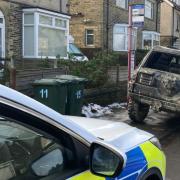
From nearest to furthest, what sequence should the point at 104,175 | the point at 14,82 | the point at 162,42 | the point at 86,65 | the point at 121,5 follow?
the point at 104,175, the point at 14,82, the point at 86,65, the point at 121,5, the point at 162,42

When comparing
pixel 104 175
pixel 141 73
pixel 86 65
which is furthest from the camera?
pixel 86 65

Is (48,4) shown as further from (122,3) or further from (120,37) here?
(122,3)

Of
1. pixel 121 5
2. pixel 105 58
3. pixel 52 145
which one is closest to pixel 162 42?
pixel 121 5

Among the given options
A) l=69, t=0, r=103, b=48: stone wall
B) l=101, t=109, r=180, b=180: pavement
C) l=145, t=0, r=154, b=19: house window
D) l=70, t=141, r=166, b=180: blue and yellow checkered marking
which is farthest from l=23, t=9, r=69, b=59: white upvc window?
l=70, t=141, r=166, b=180: blue and yellow checkered marking

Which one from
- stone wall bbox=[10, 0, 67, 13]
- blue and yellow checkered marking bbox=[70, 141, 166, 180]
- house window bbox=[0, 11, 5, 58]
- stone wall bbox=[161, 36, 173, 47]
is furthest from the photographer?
stone wall bbox=[161, 36, 173, 47]

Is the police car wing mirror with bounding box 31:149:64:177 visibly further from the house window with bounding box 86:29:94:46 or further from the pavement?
the house window with bounding box 86:29:94:46

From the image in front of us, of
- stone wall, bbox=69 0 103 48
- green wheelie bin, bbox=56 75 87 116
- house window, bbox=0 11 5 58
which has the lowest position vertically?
green wheelie bin, bbox=56 75 87 116

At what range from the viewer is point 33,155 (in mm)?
2695

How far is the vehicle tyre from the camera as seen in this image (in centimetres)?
1127

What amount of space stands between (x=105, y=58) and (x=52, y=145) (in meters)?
11.4

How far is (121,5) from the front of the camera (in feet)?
107

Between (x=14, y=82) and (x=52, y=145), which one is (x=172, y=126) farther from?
(x=52, y=145)

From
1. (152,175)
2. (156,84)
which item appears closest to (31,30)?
(156,84)

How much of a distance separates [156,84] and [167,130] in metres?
1.03
